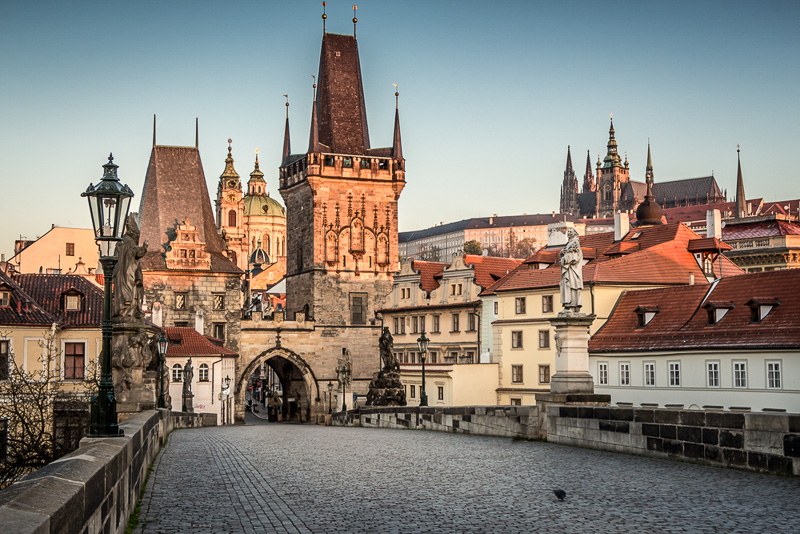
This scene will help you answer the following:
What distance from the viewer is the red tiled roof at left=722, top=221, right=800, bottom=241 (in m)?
84.6

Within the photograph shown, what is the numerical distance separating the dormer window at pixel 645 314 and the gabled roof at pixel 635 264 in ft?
11.9

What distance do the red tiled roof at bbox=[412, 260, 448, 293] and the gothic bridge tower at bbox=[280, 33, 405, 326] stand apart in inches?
186

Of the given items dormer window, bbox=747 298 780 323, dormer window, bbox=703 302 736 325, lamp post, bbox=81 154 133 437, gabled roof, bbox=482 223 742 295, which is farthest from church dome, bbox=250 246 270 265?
lamp post, bbox=81 154 133 437

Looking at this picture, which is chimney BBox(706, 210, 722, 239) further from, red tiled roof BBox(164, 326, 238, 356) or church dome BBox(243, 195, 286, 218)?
church dome BBox(243, 195, 286, 218)

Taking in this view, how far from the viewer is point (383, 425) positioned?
3102cm

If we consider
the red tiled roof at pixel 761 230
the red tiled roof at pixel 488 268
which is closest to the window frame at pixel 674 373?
the red tiled roof at pixel 488 268

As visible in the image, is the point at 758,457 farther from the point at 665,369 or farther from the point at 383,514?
the point at 665,369

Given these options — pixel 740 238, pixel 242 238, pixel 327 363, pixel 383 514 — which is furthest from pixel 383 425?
pixel 242 238

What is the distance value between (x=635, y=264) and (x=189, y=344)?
83.7 feet

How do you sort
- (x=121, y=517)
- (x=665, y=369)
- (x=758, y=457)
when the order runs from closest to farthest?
1. (x=121, y=517)
2. (x=758, y=457)
3. (x=665, y=369)

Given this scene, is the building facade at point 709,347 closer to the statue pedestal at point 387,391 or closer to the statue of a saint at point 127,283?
the statue pedestal at point 387,391

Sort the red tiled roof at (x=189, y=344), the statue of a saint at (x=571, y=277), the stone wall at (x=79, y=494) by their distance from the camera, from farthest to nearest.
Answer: the red tiled roof at (x=189, y=344) < the statue of a saint at (x=571, y=277) < the stone wall at (x=79, y=494)

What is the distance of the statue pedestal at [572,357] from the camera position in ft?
62.6

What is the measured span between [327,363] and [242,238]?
108339 millimetres
